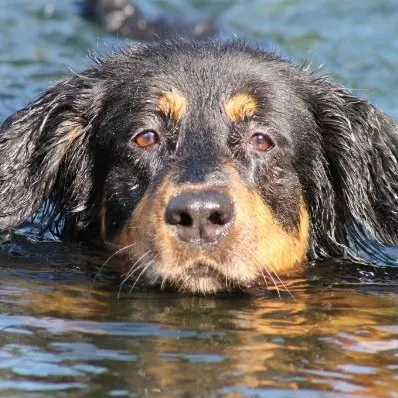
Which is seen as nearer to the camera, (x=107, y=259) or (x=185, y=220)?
(x=185, y=220)

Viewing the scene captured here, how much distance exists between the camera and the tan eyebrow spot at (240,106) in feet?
18.8

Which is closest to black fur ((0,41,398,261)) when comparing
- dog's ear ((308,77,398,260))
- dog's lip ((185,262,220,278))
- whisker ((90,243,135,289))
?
dog's ear ((308,77,398,260))

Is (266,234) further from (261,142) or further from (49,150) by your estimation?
(49,150)

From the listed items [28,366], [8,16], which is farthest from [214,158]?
[8,16]

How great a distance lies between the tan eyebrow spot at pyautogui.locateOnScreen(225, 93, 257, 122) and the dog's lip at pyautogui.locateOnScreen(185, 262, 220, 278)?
0.93 meters

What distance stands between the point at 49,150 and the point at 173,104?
869 mm

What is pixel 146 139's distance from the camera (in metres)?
5.78

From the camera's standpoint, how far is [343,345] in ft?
15.5

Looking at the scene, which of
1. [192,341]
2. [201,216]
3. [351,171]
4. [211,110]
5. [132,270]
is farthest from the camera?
[351,171]

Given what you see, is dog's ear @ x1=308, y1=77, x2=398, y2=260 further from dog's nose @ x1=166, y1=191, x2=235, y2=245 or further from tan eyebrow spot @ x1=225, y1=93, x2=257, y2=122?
→ dog's nose @ x1=166, y1=191, x2=235, y2=245

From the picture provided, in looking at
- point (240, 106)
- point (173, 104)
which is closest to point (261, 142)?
point (240, 106)

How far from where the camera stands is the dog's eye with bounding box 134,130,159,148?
A: 5.75m

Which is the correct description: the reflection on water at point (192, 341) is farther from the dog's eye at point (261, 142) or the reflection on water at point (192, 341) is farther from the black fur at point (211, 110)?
the dog's eye at point (261, 142)

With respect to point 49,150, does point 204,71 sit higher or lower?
higher
